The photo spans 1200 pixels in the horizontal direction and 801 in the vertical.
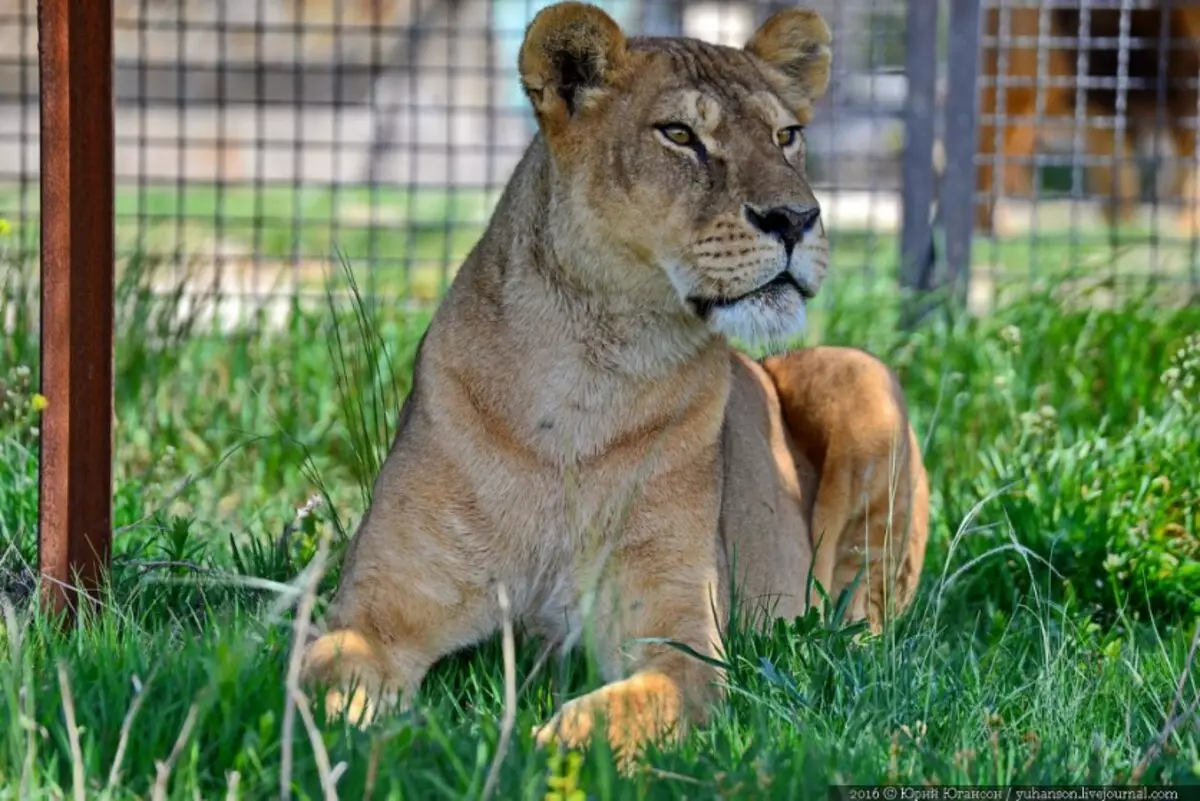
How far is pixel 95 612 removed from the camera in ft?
10.8

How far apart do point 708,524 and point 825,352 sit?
1.39m

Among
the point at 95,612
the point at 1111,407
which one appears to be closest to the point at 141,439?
the point at 95,612

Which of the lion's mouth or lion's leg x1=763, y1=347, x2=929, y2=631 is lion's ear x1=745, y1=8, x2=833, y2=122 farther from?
lion's leg x1=763, y1=347, x2=929, y2=631

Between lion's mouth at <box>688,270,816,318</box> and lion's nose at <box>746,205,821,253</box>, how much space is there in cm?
5

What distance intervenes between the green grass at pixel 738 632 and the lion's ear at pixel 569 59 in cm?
86

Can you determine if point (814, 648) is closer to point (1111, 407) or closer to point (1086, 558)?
point (1086, 558)

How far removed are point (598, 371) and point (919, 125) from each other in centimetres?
386

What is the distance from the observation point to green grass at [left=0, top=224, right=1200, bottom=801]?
2.47 metres

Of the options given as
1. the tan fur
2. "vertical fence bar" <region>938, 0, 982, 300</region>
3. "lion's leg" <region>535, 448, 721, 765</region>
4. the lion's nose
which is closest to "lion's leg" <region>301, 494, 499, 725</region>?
"lion's leg" <region>535, 448, 721, 765</region>

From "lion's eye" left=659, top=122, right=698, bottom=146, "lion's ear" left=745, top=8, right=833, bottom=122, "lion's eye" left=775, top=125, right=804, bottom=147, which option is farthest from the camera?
"lion's ear" left=745, top=8, right=833, bottom=122

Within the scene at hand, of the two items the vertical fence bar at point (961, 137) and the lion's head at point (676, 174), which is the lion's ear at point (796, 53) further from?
the vertical fence bar at point (961, 137)

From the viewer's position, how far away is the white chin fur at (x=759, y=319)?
3.12 m

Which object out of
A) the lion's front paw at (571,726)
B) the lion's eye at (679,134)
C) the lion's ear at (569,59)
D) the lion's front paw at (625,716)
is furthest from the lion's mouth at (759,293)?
the lion's front paw at (571,726)

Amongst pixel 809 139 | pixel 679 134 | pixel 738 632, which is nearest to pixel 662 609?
pixel 738 632
